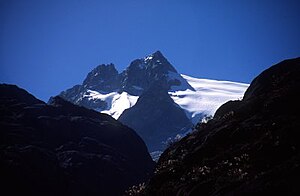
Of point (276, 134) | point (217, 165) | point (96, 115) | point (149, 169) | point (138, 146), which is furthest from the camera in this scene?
point (96, 115)

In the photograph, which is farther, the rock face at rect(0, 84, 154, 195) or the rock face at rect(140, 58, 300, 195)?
the rock face at rect(0, 84, 154, 195)

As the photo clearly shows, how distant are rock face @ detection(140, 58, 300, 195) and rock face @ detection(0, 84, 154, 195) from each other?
44.0 meters

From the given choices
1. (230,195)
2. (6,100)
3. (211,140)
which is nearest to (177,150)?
(211,140)

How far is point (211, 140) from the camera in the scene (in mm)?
29281

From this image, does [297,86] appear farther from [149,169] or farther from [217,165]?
[149,169]

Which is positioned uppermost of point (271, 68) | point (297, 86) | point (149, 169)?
point (271, 68)

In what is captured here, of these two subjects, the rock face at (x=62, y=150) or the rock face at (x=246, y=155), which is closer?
the rock face at (x=246, y=155)

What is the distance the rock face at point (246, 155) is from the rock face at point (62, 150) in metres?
44.0

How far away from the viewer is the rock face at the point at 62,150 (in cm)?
7019

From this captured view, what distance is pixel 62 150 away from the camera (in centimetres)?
8581

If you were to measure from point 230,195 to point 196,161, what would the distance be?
35.4ft

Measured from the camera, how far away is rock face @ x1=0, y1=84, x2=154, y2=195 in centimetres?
7019

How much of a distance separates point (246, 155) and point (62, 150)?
69291mm

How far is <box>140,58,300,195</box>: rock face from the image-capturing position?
17.0m
